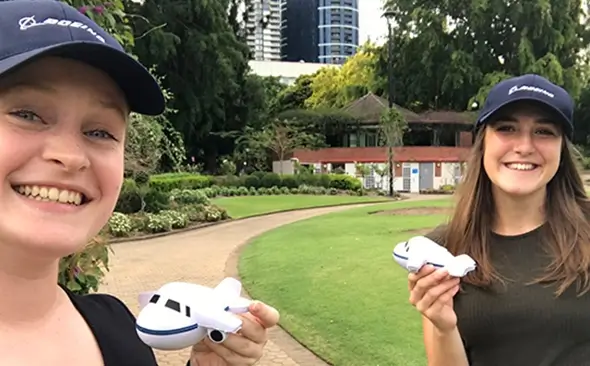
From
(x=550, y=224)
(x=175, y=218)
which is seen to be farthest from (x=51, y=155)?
(x=175, y=218)

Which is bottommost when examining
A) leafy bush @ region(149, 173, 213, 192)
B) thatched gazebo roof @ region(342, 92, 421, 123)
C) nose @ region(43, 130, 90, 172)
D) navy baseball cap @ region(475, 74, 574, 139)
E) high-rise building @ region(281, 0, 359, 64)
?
leafy bush @ region(149, 173, 213, 192)

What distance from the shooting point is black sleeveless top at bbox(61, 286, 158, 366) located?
4.48ft

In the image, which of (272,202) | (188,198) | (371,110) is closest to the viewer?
(188,198)

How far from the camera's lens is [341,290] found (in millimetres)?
8297

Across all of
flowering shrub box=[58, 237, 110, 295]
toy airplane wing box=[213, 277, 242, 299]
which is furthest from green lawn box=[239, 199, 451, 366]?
toy airplane wing box=[213, 277, 242, 299]

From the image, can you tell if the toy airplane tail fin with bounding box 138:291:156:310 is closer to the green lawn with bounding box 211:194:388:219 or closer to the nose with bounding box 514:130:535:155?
the nose with bounding box 514:130:535:155

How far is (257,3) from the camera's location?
136ft

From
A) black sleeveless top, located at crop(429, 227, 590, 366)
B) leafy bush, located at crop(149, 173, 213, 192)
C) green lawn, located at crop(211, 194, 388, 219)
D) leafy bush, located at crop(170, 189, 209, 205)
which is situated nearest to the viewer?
black sleeveless top, located at crop(429, 227, 590, 366)

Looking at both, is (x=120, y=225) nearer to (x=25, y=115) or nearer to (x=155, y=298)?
(x=155, y=298)

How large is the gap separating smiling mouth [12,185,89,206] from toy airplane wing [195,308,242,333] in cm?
34

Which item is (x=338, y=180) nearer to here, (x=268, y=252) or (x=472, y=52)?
(x=472, y=52)

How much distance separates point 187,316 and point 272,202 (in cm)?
2372

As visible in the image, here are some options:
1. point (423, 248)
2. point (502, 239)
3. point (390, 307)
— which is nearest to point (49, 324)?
point (423, 248)

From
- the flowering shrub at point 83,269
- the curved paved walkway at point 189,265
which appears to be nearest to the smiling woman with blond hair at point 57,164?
the flowering shrub at point 83,269
